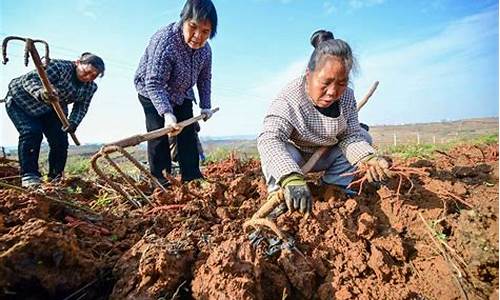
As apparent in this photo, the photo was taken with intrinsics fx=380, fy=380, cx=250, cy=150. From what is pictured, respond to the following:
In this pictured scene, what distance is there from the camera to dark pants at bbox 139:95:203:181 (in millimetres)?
3273

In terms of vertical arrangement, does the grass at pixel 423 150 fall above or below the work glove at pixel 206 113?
below

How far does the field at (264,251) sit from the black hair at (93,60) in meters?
1.85

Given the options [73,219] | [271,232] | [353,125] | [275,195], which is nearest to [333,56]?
[353,125]

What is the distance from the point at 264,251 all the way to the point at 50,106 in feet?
9.15

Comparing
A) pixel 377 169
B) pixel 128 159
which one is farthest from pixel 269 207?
pixel 128 159

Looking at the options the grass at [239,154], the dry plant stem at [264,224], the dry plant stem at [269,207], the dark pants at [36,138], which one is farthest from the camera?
the grass at [239,154]

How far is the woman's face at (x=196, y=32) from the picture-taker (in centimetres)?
298

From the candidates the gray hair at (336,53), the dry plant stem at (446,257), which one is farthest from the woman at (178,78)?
the dry plant stem at (446,257)

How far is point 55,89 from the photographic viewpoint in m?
3.49

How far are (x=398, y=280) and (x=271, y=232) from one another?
2.00 feet

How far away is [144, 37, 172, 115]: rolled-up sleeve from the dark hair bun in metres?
1.42

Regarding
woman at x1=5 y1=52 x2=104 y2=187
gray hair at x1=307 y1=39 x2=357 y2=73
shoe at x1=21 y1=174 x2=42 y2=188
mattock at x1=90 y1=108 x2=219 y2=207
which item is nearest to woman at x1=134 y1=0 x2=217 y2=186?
mattock at x1=90 y1=108 x2=219 y2=207

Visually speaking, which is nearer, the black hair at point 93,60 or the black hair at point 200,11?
the black hair at point 200,11

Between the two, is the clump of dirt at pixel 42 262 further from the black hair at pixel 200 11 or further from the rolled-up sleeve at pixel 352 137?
the black hair at pixel 200 11
